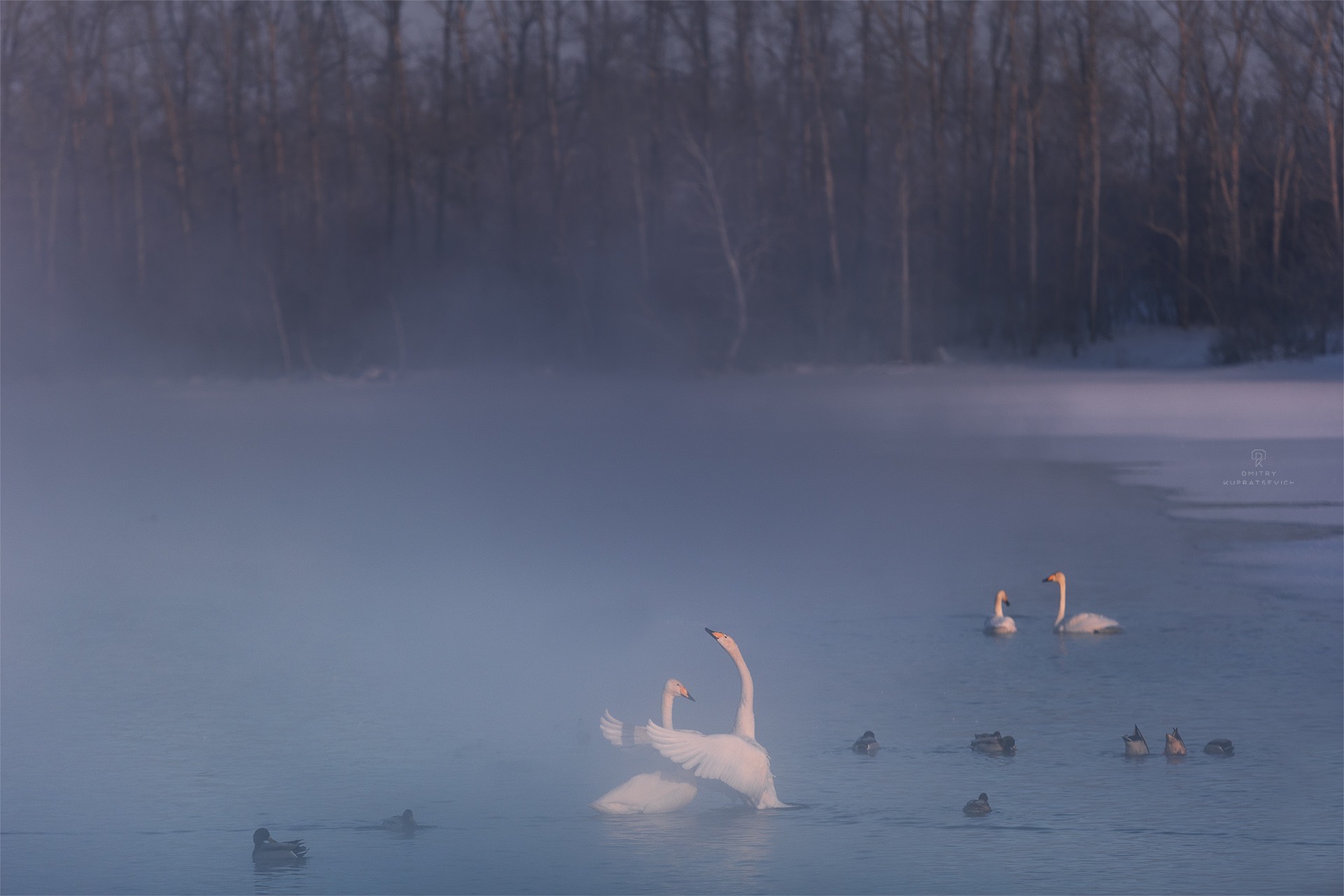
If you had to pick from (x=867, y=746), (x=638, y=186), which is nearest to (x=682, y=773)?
(x=867, y=746)

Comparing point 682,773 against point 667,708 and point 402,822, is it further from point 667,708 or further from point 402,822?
point 402,822

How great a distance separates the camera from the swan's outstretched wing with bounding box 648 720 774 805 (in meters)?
4.45

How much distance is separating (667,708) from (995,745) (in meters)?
1.19

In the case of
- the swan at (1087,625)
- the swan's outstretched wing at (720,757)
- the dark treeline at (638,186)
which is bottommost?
the swan at (1087,625)

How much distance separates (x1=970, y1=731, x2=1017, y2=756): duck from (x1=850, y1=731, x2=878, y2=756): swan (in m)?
0.33

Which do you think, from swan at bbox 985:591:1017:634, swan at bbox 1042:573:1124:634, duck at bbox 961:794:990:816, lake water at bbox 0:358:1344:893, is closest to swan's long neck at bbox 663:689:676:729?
lake water at bbox 0:358:1344:893

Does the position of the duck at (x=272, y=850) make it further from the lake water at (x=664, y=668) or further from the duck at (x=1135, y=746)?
the duck at (x=1135, y=746)

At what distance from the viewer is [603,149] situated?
3834 cm

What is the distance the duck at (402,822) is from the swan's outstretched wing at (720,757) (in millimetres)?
711

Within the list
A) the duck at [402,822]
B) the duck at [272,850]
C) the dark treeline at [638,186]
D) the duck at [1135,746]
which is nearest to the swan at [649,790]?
the duck at [402,822]

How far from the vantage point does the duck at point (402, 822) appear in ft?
14.6

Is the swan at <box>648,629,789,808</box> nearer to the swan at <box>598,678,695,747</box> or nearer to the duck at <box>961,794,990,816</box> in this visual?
the swan at <box>598,678,695,747</box>

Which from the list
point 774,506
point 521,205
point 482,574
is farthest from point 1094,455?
point 521,205

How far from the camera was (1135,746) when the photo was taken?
5.07 metres
